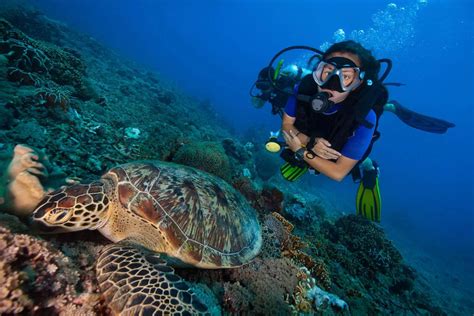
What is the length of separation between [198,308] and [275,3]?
7940 cm

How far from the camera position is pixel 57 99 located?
450 centimetres

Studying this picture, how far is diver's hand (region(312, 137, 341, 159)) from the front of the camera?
144 inches

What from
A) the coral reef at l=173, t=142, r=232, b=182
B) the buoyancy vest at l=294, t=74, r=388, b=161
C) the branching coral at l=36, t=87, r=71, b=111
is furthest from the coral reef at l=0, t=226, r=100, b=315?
the branching coral at l=36, t=87, r=71, b=111

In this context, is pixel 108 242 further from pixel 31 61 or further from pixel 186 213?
pixel 31 61

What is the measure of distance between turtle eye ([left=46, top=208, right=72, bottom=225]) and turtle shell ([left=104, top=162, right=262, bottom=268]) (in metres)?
0.45

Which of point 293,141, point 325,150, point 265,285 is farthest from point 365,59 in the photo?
point 265,285

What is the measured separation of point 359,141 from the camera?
346 centimetres

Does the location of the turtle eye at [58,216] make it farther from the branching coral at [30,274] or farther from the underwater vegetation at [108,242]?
the branching coral at [30,274]

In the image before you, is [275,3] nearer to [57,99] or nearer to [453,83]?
[453,83]

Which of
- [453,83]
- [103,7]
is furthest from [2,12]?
[103,7]

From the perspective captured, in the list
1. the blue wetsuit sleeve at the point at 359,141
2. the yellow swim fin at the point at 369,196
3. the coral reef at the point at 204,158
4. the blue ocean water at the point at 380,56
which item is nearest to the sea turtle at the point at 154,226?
the coral reef at the point at 204,158

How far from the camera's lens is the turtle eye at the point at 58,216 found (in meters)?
1.88

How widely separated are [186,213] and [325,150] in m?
2.37

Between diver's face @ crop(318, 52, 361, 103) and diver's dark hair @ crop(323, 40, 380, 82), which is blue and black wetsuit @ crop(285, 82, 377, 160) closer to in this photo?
diver's face @ crop(318, 52, 361, 103)
